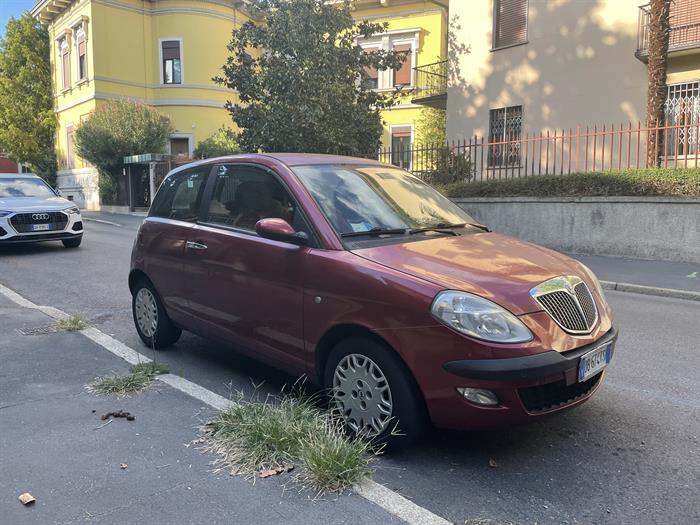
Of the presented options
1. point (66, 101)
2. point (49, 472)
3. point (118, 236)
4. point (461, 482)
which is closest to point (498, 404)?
point (461, 482)

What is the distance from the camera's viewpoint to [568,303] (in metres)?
3.32

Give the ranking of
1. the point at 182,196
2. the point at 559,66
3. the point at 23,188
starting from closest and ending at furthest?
the point at 182,196 < the point at 23,188 < the point at 559,66

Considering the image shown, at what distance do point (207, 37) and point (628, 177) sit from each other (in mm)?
24642

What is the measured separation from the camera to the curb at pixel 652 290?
8.58 m

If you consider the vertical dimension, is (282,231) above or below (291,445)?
above

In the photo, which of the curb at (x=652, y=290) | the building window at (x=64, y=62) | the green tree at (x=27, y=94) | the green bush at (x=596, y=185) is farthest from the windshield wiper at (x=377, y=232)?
the green tree at (x=27, y=94)

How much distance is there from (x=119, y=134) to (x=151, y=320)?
22429 millimetres

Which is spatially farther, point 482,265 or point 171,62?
point 171,62

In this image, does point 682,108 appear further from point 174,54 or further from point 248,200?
point 174,54

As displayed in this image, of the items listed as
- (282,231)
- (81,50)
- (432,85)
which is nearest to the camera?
(282,231)

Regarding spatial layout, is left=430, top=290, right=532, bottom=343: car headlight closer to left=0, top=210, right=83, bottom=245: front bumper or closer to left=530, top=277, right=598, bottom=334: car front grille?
left=530, top=277, right=598, bottom=334: car front grille

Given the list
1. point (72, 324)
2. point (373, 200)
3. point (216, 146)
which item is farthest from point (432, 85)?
point (373, 200)

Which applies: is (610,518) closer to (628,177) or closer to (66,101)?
(628,177)

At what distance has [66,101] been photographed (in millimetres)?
32750
